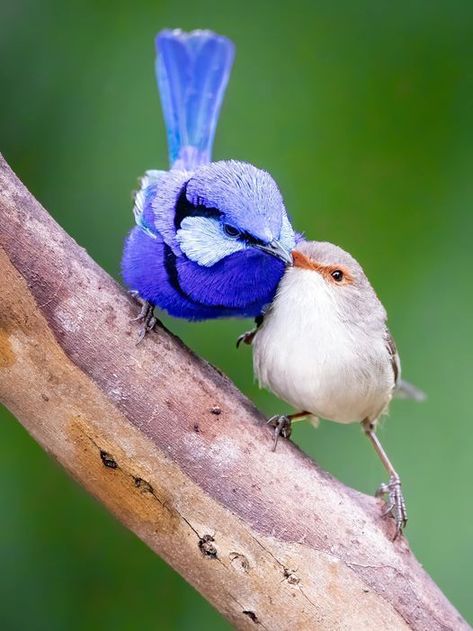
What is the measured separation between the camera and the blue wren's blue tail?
9.60 ft

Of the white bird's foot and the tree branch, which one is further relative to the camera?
the white bird's foot

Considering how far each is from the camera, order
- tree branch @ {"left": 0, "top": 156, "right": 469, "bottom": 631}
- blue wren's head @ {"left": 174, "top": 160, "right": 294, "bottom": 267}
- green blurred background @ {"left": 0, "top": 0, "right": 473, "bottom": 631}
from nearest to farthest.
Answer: tree branch @ {"left": 0, "top": 156, "right": 469, "bottom": 631}, blue wren's head @ {"left": 174, "top": 160, "right": 294, "bottom": 267}, green blurred background @ {"left": 0, "top": 0, "right": 473, "bottom": 631}

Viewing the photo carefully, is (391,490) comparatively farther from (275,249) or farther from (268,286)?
(275,249)

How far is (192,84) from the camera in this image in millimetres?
2990

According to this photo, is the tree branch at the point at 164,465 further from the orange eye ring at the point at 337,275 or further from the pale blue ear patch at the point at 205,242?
the orange eye ring at the point at 337,275

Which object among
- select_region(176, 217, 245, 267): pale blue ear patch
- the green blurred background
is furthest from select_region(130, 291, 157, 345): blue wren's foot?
the green blurred background

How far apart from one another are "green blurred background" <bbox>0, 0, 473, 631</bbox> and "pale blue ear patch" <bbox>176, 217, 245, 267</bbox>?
0.85m

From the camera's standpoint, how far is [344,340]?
2.45 meters

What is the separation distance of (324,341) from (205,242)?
1.24ft

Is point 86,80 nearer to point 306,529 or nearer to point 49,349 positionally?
point 49,349

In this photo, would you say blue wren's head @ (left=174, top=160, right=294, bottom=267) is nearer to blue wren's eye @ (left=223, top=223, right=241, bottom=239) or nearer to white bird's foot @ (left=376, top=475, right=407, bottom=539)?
blue wren's eye @ (left=223, top=223, right=241, bottom=239)

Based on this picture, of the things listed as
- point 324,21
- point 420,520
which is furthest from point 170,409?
Answer: point 324,21

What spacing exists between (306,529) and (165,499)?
1.05 ft

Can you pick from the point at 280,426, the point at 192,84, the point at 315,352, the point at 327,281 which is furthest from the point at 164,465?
the point at 192,84
